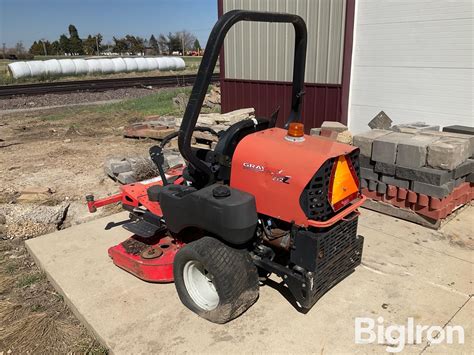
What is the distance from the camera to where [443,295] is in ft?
10.8

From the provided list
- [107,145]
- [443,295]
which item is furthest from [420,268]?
[107,145]

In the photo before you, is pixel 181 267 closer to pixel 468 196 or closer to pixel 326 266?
pixel 326 266

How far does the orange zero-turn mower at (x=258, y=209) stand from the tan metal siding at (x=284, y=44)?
394 centimetres

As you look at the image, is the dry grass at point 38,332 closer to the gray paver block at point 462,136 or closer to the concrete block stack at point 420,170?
the concrete block stack at point 420,170

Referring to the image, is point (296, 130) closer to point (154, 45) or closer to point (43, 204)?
point (43, 204)

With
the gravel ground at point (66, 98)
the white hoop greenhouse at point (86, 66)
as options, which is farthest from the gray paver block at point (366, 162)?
the white hoop greenhouse at point (86, 66)

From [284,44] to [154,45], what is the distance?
276ft

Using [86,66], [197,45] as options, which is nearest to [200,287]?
[86,66]

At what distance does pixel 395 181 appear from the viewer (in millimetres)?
4746

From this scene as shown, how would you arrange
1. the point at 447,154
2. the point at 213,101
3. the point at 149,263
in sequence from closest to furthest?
1. the point at 149,263
2. the point at 447,154
3. the point at 213,101

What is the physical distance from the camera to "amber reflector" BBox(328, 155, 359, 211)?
2.78 meters

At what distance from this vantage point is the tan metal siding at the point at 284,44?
686cm

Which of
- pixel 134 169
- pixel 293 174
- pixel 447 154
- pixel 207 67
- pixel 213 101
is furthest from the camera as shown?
pixel 213 101

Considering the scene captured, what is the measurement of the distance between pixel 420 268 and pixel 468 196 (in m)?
1.87
